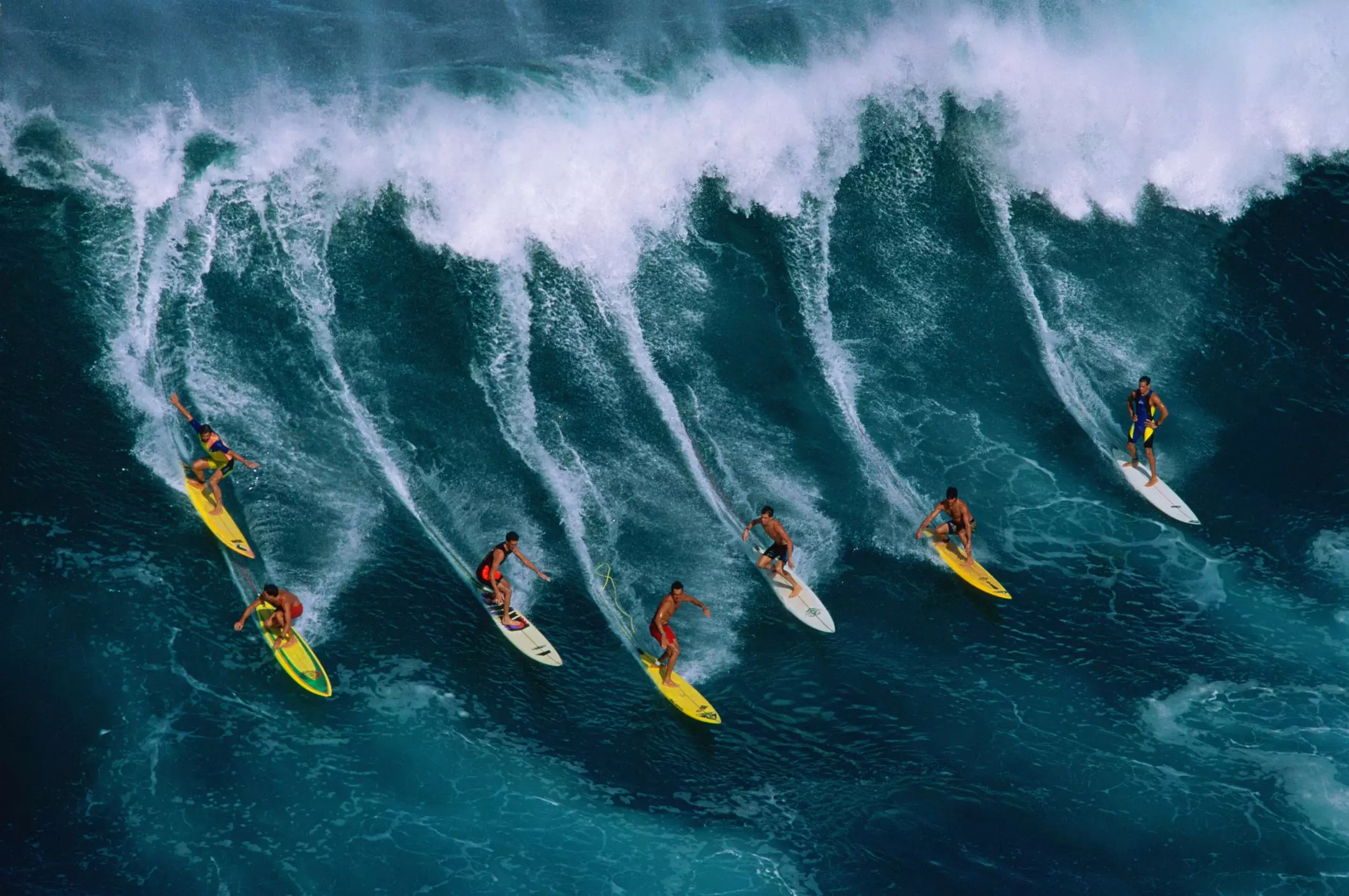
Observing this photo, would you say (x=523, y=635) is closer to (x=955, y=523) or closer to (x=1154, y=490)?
(x=955, y=523)

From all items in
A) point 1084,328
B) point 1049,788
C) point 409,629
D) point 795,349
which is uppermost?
point 1084,328

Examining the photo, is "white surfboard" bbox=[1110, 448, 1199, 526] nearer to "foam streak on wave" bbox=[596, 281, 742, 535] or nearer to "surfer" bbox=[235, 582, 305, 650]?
"foam streak on wave" bbox=[596, 281, 742, 535]

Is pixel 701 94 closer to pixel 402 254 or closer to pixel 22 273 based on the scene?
pixel 402 254

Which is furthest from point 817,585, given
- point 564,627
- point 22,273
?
point 22,273

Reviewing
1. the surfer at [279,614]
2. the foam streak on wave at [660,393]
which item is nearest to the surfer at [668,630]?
the foam streak on wave at [660,393]

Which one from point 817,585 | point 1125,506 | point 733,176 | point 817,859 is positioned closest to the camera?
point 817,859

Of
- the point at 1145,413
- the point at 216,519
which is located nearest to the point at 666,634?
the point at 216,519

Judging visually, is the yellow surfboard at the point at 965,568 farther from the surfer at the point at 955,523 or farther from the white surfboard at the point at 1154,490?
the white surfboard at the point at 1154,490
